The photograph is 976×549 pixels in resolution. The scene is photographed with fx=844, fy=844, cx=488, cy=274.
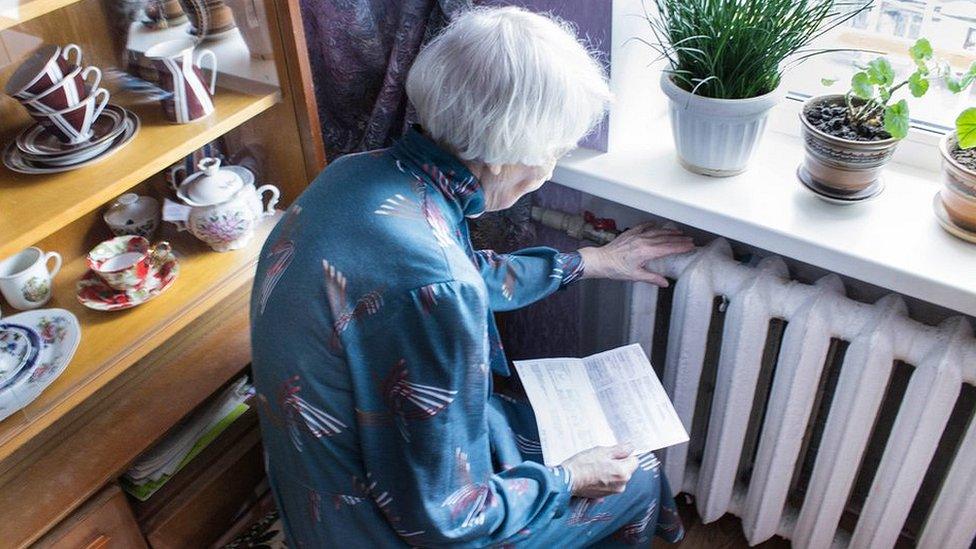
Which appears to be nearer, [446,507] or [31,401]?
[446,507]

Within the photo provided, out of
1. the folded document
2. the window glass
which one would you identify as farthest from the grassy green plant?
the folded document

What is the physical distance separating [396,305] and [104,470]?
552 millimetres

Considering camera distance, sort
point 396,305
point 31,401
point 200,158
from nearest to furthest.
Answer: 1. point 396,305
2. point 31,401
3. point 200,158

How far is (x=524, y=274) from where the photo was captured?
1.37 metres

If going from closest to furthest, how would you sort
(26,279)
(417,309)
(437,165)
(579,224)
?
(417,309), (437,165), (26,279), (579,224)

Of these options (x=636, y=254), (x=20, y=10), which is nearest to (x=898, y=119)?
(x=636, y=254)

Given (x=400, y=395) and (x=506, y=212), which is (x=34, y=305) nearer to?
(x=400, y=395)

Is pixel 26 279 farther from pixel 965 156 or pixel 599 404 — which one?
pixel 965 156

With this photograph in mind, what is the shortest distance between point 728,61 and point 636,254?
13.1 inches

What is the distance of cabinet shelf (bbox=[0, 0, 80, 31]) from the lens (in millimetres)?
991

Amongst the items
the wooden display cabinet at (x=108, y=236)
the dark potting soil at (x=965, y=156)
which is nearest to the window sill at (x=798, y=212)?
the dark potting soil at (x=965, y=156)

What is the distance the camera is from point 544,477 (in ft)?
3.80

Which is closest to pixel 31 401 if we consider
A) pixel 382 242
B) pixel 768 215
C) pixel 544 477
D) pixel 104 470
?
pixel 104 470

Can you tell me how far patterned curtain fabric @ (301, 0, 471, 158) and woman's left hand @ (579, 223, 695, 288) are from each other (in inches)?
16.2
